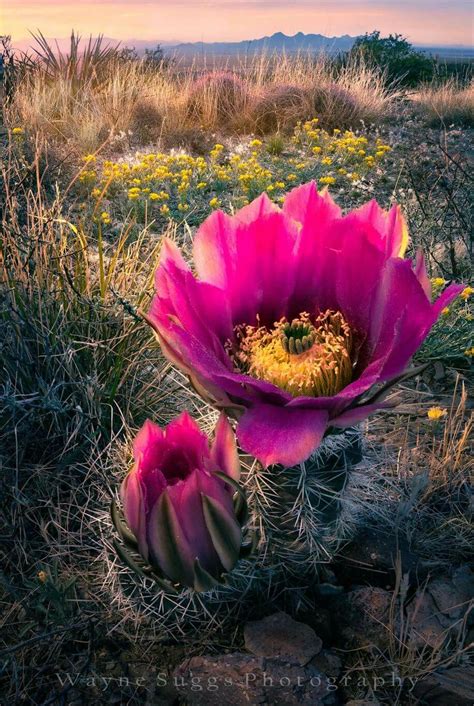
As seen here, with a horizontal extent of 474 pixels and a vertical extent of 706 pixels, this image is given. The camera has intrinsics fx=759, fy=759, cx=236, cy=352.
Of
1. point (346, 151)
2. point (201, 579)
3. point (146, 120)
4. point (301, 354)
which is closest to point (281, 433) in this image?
point (301, 354)

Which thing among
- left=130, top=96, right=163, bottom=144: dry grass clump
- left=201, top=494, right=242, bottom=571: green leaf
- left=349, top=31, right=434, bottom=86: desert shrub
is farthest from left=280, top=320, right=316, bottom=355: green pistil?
left=349, top=31, right=434, bottom=86: desert shrub

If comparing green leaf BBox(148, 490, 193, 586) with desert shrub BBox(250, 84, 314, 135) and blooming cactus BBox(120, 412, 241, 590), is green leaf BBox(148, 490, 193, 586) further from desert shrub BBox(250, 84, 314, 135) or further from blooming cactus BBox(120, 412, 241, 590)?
desert shrub BBox(250, 84, 314, 135)

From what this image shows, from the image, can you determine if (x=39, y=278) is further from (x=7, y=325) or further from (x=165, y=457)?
(x=165, y=457)

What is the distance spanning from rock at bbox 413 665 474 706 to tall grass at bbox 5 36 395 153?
6.33 m

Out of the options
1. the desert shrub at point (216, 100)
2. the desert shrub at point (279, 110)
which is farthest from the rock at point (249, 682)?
the desert shrub at point (216, 100)

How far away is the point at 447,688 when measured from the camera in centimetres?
152

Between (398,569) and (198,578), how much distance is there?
499 mm

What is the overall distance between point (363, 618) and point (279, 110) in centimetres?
839

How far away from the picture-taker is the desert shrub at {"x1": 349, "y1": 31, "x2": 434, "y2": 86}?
14945 millimetres

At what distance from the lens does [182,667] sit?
1.58 meters

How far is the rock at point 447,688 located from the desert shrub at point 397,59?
14.1m

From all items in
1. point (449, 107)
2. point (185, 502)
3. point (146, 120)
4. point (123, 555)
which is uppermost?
point (185, 502)

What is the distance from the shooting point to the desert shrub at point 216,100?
928cm

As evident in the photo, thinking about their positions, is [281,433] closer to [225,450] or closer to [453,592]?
[225,450]
